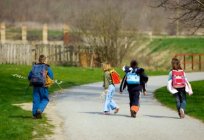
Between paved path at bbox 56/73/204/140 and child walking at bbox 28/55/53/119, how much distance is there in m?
0.71

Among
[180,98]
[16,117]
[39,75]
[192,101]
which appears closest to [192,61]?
[192,101]

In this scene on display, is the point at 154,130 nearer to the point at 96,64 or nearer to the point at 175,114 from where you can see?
the point at 175,114

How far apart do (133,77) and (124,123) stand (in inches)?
80.0

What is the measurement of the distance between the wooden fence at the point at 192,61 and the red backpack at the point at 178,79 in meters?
36.7

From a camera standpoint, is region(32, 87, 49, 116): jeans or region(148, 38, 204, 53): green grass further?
region(148, 38, 204, 53): green grass

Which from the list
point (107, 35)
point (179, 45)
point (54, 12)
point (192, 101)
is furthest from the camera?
point (54, 12)

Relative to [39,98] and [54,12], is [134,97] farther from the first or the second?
[54,12]

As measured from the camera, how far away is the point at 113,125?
15656 mm

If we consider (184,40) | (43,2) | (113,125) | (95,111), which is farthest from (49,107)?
(43,2)

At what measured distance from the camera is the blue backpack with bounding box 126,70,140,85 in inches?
698

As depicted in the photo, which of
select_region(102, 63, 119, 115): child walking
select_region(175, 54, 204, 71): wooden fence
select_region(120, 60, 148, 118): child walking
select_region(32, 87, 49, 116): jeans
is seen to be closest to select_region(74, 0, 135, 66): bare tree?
select_region(175, 54, 204, 71): wooden fence

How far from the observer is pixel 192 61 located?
55.2 metres

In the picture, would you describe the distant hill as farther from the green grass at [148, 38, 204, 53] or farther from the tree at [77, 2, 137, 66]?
the tree at [77, 2, 137, 66]

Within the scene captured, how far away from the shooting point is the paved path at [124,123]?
545 inches
